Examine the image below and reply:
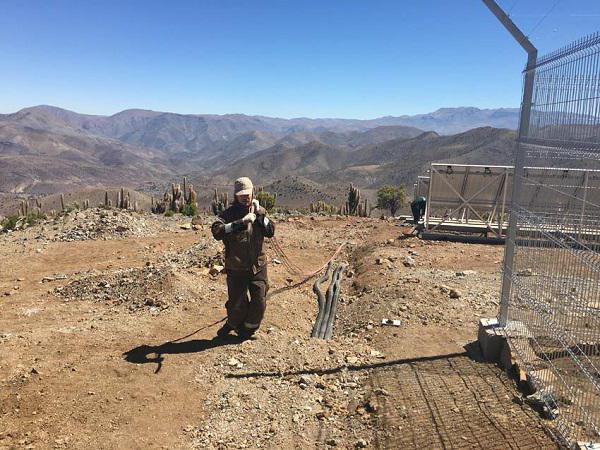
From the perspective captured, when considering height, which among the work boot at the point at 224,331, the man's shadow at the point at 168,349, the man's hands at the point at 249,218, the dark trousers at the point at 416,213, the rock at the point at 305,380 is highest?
the man's hands at the point at 249,218

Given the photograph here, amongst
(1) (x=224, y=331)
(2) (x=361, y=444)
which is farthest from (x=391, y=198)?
(2) (x=361, y=444)

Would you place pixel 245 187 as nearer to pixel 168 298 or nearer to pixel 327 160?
pixel 168 298

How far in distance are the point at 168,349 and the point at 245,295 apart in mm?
1029

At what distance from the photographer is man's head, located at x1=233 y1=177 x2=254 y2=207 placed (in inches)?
207

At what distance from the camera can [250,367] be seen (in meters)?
4.92

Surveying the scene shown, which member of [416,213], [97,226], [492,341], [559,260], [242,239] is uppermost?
[559,260]

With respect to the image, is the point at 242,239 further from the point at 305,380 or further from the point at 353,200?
the point at 353,200

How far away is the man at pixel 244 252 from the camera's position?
5.25m

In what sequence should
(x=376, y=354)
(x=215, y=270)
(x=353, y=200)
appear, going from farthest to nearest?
(x=353, y=200) < (x=215, y=270) < (x=376, y=354)

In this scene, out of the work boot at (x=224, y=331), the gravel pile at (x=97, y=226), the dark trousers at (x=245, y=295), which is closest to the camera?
the dark trousers at (x=245, y=295)

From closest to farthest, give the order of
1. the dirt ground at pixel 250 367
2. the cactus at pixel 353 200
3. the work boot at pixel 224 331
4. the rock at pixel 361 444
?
1. the rock at pixel 361 444
2. the dirt ground at pixel 250 367
3. the work boot at pixel 224 331
4. the cactus at pixel 353 200

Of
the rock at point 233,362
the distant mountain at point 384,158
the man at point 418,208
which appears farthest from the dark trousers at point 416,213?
the distant mountain at point 384,158

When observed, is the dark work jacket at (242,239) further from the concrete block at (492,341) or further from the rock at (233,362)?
the concrete block at (492,341)

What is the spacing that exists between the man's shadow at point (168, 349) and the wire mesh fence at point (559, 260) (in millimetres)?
3045
